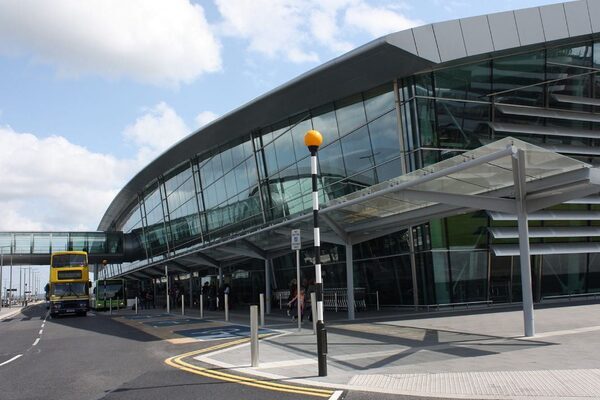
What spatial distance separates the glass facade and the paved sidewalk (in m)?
5.72

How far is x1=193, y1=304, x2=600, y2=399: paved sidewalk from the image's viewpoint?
24.9 ft

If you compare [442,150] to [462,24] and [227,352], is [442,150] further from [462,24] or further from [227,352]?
[227,352]

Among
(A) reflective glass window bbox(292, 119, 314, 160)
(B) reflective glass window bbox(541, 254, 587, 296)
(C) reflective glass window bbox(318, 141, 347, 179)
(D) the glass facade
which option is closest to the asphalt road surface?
(D) the glass facade

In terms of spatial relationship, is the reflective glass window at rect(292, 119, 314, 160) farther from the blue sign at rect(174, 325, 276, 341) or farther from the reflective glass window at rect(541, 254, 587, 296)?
the reflective glass window at rect(541, 254, 587, 296)

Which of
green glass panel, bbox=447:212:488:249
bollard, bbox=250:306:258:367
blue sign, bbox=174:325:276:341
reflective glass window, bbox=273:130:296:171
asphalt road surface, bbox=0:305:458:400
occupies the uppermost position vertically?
reflective glass window, bbox=273:130:296:171

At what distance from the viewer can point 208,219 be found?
40688 mm

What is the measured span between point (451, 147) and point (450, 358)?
13087 mm

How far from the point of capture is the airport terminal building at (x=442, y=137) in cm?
2077

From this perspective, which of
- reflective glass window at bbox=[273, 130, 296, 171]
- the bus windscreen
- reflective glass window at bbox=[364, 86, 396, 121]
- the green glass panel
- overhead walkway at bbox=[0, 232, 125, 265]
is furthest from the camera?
overhead walkway at bbox=[0, 232, 125, 265]

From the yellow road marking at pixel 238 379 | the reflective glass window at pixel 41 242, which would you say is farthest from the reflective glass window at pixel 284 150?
the reflective glass window at pixel 41 242

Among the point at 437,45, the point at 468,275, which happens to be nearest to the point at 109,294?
the point at 468,275

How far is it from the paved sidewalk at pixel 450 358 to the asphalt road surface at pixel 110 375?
104cm

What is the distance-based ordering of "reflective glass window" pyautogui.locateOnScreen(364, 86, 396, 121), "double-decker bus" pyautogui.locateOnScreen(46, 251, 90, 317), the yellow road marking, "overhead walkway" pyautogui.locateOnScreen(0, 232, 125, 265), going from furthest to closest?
1. "overhead walkway" pyautogui.locateOnScreen(0, 232, 125, 265)
2. "double-decker bus" pyautogui.locateOnScreen(46, 251, 90, 317)
3. "reflective glass window" pyautogui.locateOnScreen(364, 86, 396, 121)
4. the yellow road marking

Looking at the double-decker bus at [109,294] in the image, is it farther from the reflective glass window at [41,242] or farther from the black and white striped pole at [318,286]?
the black and white striped pole at [318,286]
